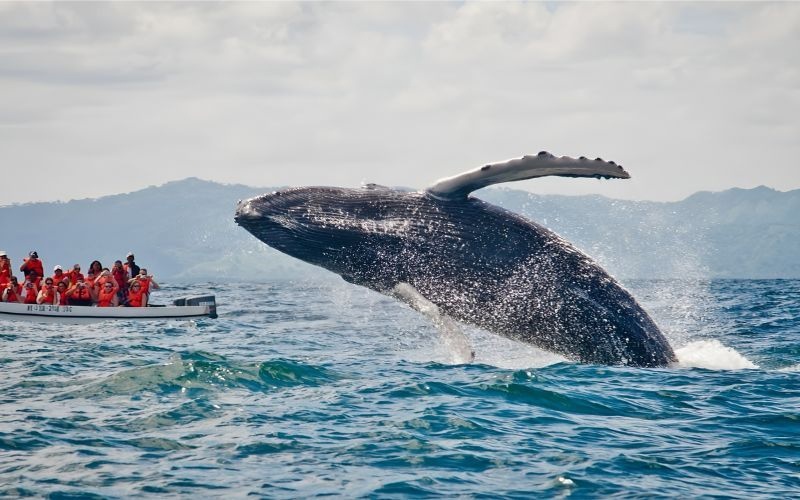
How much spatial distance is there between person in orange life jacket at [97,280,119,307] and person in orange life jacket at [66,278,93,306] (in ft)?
1.39

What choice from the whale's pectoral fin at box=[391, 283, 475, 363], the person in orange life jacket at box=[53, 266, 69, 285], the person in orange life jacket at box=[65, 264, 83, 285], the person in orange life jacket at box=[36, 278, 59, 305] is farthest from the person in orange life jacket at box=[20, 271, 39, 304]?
the whale's pectoral fin at box=[391, 283, 475, 363]

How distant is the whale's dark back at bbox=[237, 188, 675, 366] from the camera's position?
1222 centimetres

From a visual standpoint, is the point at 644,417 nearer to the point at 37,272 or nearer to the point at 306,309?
the point at 37,272

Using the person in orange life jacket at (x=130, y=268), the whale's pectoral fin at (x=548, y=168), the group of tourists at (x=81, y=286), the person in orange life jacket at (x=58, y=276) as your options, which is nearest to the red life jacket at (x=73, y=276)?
the group of tourists at (x=81, y=286)

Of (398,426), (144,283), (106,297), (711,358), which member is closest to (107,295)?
(106,297)

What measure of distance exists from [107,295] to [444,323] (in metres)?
15.4

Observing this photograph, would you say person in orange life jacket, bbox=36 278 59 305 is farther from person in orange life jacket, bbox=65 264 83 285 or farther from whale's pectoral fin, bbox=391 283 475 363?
whale's pectoral fin, bbox=391 283 475 363

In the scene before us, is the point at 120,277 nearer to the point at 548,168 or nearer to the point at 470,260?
the point at 470,260

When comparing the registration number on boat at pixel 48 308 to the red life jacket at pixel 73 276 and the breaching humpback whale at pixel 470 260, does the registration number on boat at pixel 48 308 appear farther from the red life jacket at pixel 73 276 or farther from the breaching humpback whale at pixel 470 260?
the breaching humpback whale at pixel 470 260

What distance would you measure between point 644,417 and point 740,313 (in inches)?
801

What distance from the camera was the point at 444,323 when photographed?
12.4 m

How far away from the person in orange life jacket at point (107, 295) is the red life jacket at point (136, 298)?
416 mm

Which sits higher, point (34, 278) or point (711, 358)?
point (34, 278)

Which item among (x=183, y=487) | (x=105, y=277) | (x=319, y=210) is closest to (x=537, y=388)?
(x=319, y=210)
